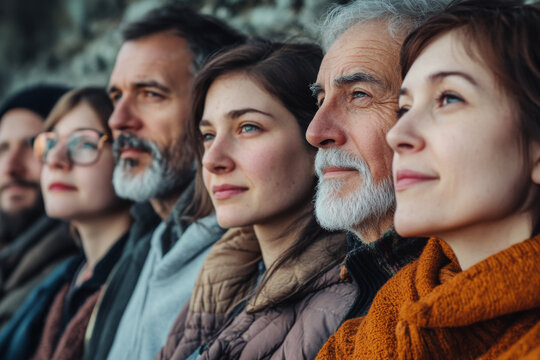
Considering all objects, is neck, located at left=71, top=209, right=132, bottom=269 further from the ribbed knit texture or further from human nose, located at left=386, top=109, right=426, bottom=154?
human nose, located at left=386, top=109, right=426, bottom=154

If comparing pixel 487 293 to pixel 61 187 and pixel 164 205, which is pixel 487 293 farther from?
pixel 61 187

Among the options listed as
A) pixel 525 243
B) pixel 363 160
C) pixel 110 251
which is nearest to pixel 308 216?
pixel 363 160

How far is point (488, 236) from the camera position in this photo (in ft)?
4.26

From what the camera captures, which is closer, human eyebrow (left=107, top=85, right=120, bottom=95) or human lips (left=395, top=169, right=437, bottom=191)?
human lips (left=395, top=169, right=437, bottom=191)

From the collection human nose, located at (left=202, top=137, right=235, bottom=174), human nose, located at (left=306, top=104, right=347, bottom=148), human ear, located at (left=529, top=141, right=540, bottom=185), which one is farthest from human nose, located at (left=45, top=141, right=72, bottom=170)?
human ear, located at (left=529, top=141, right=540, bottom=185)

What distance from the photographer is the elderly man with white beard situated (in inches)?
66.9

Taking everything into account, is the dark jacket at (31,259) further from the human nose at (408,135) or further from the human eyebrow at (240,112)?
the human nose at (408,135)

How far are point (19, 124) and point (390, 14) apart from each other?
3.47 metres

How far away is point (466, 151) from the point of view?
124cm

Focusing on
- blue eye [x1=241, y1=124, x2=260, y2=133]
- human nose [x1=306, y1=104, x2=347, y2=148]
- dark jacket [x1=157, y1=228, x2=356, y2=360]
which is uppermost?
blue eye [x1=241, y1=124, x2=260, y2=133]

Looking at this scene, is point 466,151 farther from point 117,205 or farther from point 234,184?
point 117,205

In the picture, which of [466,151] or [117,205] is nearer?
[466,151]

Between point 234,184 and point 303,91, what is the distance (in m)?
0.43

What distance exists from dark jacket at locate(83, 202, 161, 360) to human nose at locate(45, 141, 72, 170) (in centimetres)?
44
